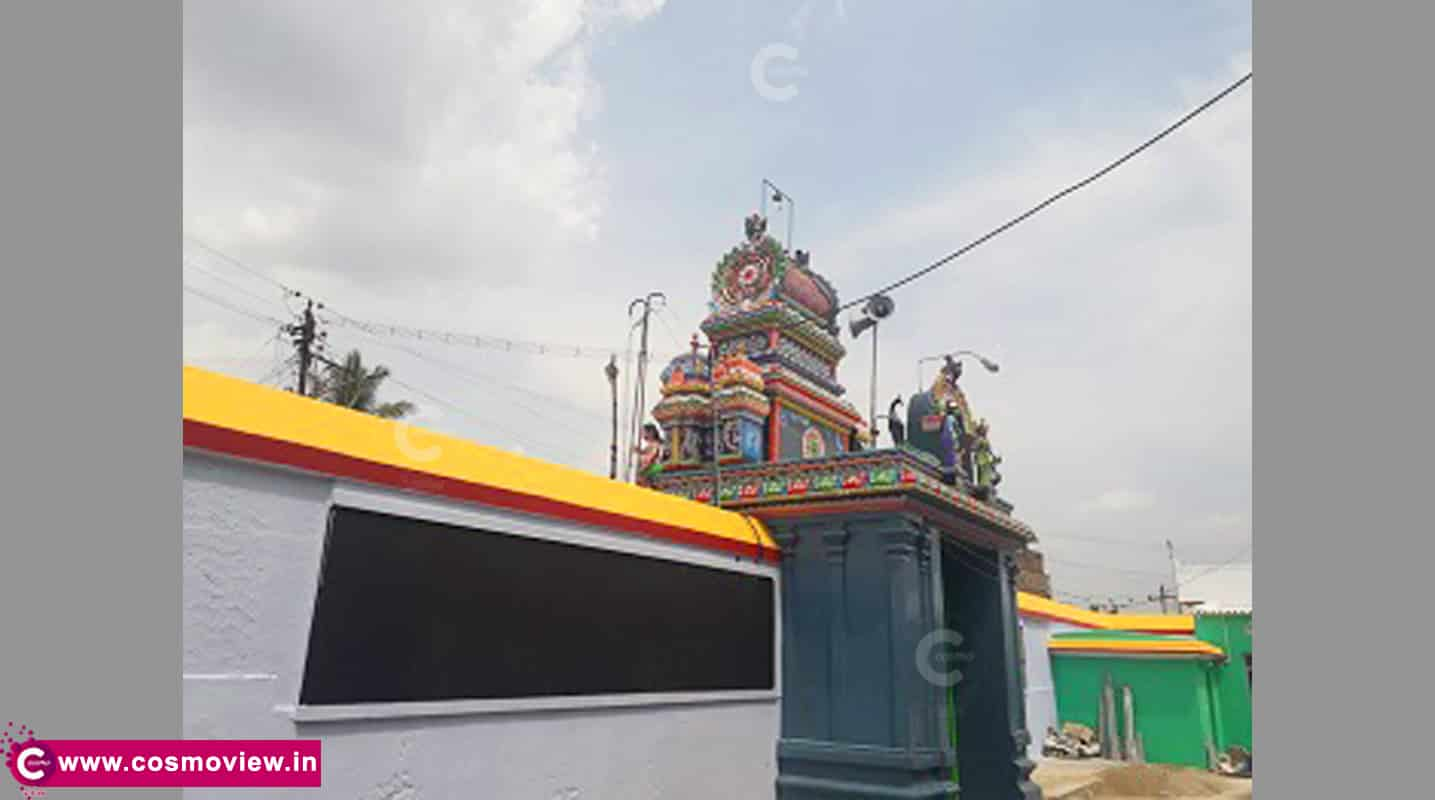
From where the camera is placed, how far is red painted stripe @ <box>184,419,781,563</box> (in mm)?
5871

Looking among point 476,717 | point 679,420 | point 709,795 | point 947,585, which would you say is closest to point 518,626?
point 476,717

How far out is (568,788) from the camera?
7.84m

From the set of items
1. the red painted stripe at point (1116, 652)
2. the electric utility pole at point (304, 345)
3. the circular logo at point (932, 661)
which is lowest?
the red painted stripe at point (1116, 652)

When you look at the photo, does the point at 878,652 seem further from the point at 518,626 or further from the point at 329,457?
the point at 329,457

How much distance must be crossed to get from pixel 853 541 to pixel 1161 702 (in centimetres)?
1326

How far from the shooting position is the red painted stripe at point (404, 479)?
5871 millimetres

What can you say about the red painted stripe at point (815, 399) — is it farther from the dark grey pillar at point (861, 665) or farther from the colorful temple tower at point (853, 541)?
the dark grey pillar at point (861, 665)

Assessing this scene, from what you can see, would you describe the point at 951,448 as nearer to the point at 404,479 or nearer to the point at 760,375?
the point at 760,375

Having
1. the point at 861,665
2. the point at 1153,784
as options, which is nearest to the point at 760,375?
the point at 861,665

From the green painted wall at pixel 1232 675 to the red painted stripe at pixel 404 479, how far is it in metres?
16.4
